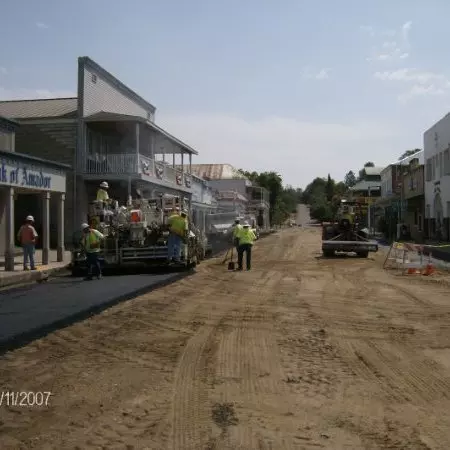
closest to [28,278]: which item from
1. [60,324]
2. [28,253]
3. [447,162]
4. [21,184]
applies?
[28,253]

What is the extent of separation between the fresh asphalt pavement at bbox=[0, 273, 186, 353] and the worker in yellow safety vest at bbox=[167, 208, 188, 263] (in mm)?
638

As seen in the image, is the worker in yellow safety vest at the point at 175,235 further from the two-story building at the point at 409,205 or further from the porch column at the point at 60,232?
the two-story building at the point at 409,205

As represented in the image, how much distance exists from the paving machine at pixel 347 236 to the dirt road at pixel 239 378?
13044 mm

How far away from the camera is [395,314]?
10352 millimetres

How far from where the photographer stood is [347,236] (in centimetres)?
2522

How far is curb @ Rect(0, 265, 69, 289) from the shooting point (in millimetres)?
14969

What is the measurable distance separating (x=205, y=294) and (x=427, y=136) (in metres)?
31.9

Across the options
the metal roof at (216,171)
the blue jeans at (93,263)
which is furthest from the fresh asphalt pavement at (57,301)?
the metal roof at (216,171)

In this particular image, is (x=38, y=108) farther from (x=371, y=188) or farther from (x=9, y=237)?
(x=371, y=188)

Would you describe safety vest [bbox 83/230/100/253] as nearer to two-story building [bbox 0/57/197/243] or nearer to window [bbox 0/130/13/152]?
window [bbox 0/130/13/152]

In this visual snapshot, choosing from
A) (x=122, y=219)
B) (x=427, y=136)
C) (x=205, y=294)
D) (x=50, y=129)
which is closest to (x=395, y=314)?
(x=205, y=294)

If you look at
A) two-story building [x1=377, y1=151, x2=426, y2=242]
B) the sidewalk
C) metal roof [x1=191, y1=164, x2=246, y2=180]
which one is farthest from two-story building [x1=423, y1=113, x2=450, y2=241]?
metal roof [x1=191, y1=164, x2=246, y2=180]

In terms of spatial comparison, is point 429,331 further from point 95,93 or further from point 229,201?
point 229,201
